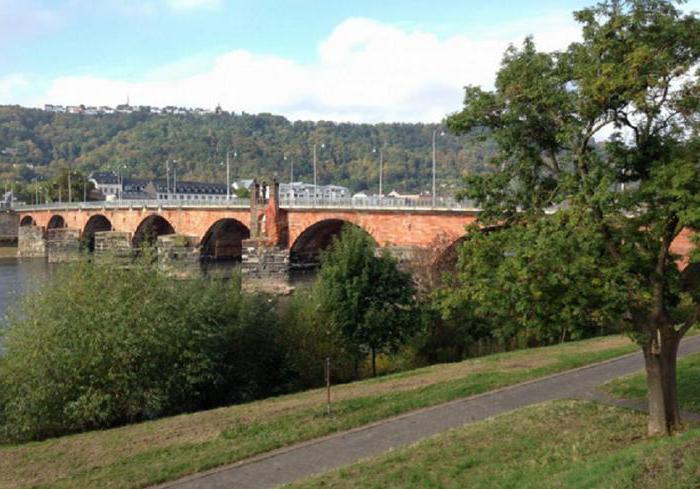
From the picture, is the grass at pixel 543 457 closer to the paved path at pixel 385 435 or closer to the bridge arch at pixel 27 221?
the paved path at pixel 385 435

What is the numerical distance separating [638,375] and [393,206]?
33787 millimetres

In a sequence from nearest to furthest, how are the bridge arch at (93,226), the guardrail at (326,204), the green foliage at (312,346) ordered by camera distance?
the green foliage at (312,346)
the guardrail at (326,204)
the bridge arch at (93,226)

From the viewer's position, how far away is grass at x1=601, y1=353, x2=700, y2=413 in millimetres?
14029

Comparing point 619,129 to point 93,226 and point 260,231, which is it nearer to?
point 260,231

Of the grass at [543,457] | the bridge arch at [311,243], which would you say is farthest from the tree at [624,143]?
the bridge arch at [311,243]

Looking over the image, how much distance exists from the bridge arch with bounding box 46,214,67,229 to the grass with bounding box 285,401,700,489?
100 meters

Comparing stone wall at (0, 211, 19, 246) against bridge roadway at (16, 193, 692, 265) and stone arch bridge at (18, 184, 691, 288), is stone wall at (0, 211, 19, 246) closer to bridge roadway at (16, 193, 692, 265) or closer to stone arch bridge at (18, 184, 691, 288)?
stone arch bridge at (18, 184, 691, 288)

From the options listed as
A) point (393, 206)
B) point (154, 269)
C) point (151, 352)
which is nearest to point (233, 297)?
point (154, 269)

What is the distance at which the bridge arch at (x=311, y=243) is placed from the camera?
59.2m

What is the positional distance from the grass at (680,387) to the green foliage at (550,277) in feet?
13.7

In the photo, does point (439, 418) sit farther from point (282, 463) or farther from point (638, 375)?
point (638, 375)

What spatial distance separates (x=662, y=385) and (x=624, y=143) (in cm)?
421

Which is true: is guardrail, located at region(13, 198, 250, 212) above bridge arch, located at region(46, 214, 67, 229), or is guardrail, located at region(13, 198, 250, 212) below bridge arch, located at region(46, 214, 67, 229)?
above

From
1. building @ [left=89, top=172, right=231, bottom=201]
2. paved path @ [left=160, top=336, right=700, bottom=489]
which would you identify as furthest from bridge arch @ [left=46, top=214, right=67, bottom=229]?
paved path @ [left=160, top=336, right=700, bottom=489]
